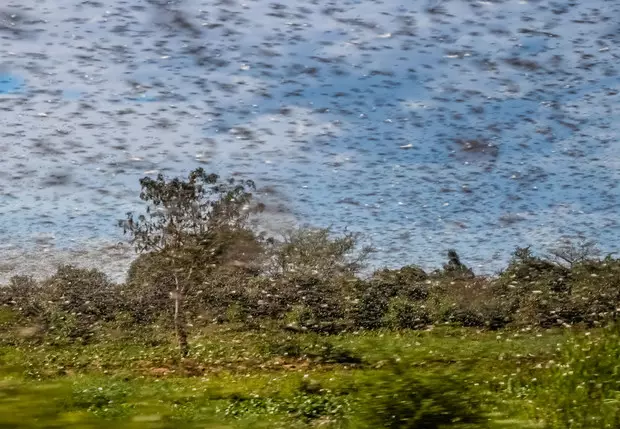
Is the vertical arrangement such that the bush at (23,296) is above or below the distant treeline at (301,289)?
below

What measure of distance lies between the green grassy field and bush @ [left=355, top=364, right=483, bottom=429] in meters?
0.01

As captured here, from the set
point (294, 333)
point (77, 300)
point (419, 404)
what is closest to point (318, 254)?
point (294, 333)

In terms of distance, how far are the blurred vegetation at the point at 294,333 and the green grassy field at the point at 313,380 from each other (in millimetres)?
26

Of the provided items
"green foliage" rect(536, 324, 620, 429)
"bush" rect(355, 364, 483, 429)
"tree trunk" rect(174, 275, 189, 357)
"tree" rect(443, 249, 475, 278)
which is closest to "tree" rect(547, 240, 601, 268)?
"tree" rect(443, 249, 475, 278)

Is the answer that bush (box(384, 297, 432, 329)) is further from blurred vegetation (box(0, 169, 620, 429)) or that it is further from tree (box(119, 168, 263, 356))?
tree (box(119, 168, 263, 356))

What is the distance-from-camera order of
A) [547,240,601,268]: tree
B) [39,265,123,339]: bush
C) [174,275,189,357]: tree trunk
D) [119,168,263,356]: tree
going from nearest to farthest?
1. [119,168,263,356]: tree
2. [174,275,189,357]: tree trunk
3. [39,265,123,339]: bush
4. [547,240,601,268]: tree

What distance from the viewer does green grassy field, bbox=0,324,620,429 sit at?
3033mm

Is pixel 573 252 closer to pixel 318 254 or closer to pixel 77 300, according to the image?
pixel 318 254

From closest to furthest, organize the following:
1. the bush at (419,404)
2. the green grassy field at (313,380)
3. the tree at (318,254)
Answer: the green grassy field at (313,380) < the bush at (419,404) < the tree at (318,254)

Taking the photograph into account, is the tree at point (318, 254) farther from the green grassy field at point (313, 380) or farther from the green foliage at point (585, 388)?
the green foliage at point (585, 388)

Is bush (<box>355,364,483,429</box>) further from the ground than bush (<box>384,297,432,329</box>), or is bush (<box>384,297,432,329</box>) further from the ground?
bush (<box>355,364,483,429</box>)

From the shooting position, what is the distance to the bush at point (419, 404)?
5.51 metres

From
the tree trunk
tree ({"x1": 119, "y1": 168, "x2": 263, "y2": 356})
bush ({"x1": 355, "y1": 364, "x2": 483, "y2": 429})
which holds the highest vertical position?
bush ({"x1": 355, "y1": 364, "x2": 483, "y2": 429})

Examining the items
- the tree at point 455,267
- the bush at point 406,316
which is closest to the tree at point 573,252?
the tree at point 455,267
